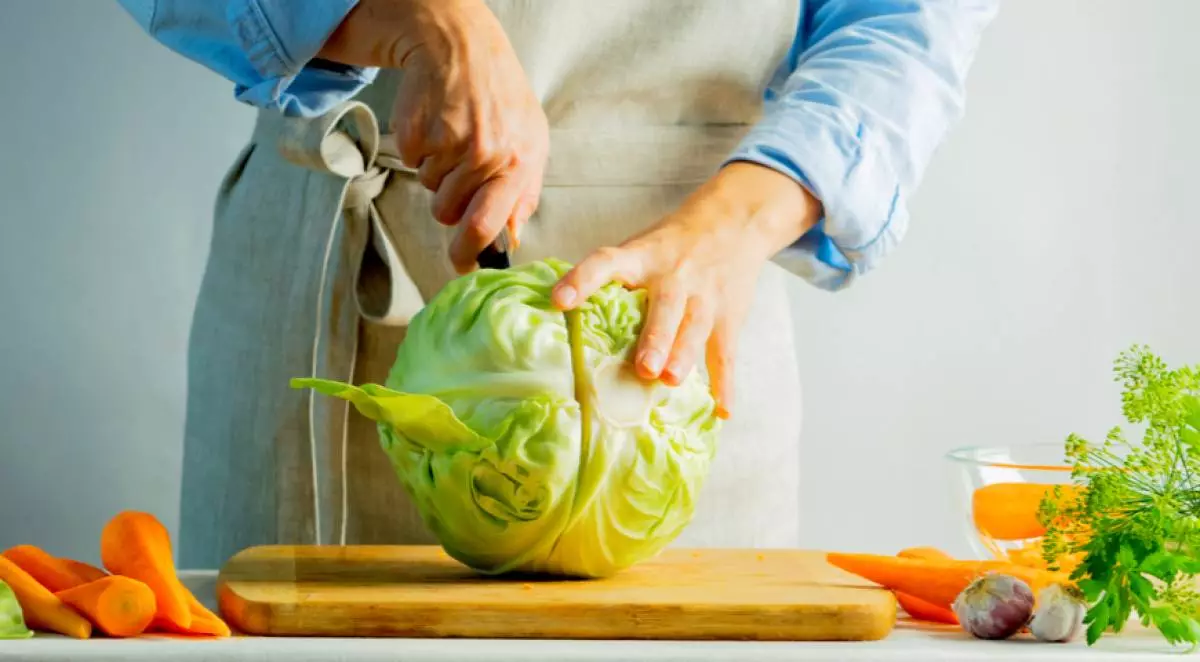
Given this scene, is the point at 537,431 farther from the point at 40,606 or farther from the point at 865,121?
the point at 865,121

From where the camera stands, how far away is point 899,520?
2264 mm

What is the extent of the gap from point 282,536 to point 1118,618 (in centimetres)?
88

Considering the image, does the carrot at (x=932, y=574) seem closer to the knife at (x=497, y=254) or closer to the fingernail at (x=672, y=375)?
the fingernail at (x=672, y=375)

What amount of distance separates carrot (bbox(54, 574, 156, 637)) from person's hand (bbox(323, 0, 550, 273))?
41cm

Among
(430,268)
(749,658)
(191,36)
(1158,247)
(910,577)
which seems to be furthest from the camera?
(1158,247)

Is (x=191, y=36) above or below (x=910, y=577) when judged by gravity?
above

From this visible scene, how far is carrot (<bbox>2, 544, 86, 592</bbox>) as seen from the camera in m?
0.92

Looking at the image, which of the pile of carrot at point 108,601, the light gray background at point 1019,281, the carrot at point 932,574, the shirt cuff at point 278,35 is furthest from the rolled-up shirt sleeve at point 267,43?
the light gray background at point 1019,281

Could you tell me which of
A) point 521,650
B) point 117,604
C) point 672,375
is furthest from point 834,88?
point 117,604

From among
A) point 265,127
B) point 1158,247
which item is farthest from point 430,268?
point 1158,247

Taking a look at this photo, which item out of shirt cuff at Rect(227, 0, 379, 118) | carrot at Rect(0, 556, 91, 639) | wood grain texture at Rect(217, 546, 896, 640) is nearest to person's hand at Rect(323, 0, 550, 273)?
shirt cuff at Rect(227, 0, 379, 118)

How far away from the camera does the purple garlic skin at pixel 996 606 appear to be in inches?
34.5

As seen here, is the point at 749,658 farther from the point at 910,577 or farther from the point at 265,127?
the point at 265,127

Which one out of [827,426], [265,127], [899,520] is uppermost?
[265,127]
